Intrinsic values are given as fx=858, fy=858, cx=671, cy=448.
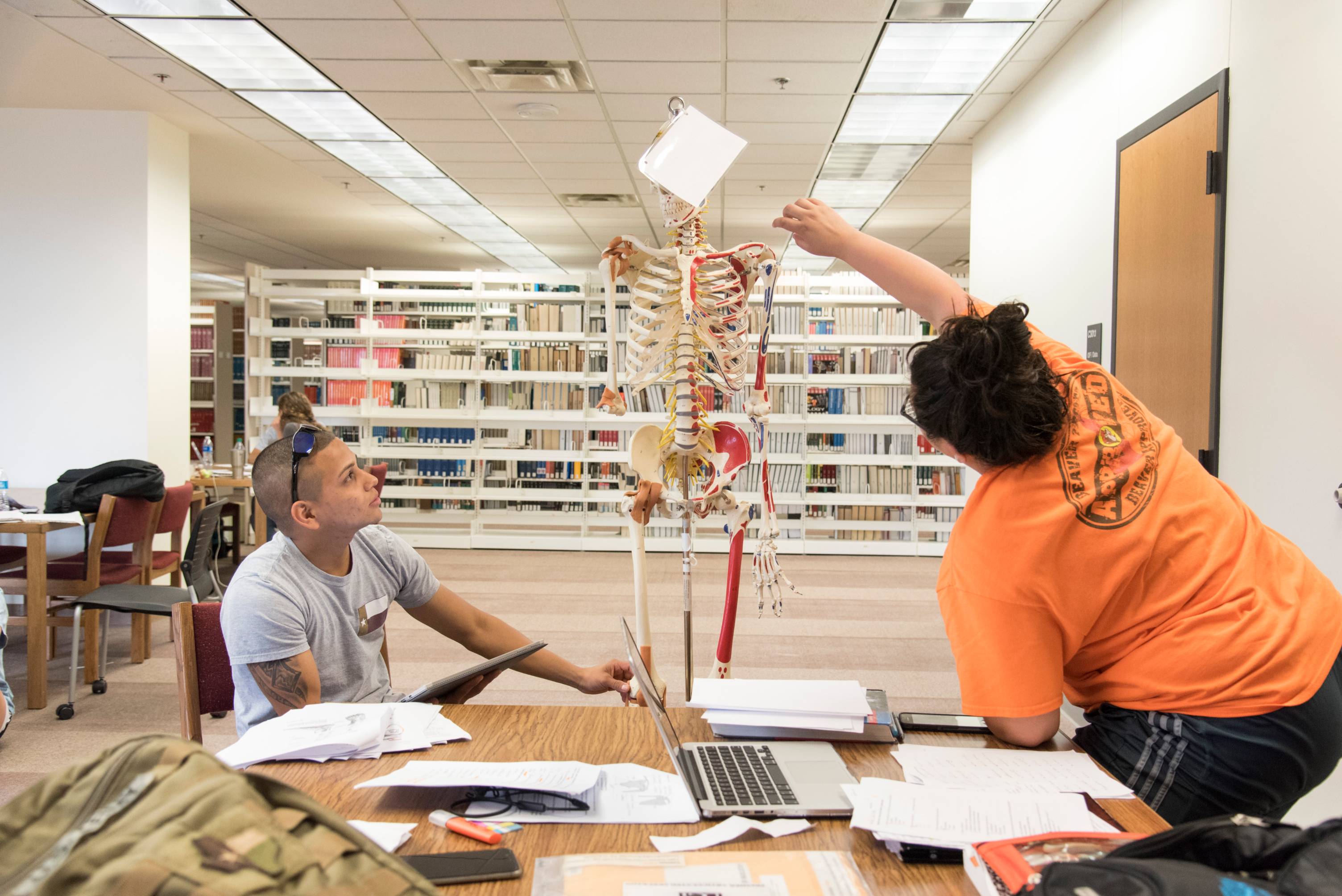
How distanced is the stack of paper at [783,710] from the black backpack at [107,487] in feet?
12.0

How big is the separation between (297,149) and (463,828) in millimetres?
6296

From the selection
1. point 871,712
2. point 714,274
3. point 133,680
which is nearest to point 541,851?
point 871,712

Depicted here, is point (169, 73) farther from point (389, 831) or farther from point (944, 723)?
point (944, 723)

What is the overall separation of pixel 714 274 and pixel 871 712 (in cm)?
186

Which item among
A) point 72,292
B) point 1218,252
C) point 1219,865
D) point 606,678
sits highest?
point 72,292

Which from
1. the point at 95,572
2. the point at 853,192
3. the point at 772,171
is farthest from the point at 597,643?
the point at 853,192

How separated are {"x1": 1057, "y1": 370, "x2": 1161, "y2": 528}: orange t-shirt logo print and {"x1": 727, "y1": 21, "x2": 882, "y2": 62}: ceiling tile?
3.38m

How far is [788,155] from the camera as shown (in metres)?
6.15

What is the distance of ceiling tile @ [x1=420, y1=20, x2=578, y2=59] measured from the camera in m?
4.12

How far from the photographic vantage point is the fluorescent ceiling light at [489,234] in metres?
8.74

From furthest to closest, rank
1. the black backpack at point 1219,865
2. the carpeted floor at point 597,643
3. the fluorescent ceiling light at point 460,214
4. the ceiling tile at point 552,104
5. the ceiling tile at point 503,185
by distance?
the fluorescent ceiling light at point 460,214
the ceiling tile at point 503,185
the ceiling tile at point 552,104
the carpeted floor at point 597,643
the black backpack at point 1219,865

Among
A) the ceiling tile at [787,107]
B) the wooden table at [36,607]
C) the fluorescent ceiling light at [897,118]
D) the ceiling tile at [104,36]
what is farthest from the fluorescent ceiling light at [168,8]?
the fluorescent ceiling light at [897,118]

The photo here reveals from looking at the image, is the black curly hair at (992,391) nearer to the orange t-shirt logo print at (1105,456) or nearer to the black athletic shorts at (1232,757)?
the orange t-shirt logo print at (1105,456)

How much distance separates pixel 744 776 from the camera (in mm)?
1206
